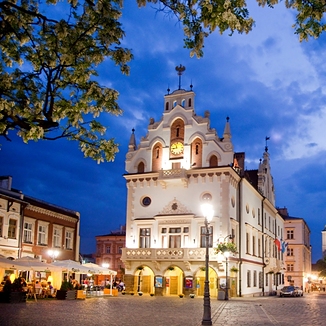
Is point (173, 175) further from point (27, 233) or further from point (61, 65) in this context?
point (61, 65)

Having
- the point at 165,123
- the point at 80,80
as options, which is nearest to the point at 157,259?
the point at 165,123

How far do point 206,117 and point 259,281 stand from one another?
732 inches

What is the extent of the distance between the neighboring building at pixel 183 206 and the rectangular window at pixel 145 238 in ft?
0.12

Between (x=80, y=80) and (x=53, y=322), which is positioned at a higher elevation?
(x=80, y=80)

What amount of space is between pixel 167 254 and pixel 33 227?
38.2 feet

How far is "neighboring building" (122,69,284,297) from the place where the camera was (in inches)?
1666

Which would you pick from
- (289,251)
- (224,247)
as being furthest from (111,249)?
(224,247)

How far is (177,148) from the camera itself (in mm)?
45688

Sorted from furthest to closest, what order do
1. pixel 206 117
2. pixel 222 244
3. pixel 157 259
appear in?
pixel 206 117
pixel 157 259
pixel 222 244

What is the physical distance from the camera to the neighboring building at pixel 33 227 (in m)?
38.4

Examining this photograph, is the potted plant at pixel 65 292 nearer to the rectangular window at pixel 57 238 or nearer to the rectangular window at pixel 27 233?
the rectangular window at pixel 27 233

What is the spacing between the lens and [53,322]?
17609 mm

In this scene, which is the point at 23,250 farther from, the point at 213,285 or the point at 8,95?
the point at 8,95

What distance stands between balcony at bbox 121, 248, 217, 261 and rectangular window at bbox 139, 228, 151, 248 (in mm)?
1221
